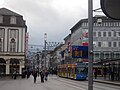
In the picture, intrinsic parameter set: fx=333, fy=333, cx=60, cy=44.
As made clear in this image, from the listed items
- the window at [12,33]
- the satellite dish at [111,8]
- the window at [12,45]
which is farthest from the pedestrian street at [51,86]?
the window at [12,33]

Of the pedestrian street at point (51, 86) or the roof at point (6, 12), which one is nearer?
the pedestrian street at point (51, 86)

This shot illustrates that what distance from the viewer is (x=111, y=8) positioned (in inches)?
135

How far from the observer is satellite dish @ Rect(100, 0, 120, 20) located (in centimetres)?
336

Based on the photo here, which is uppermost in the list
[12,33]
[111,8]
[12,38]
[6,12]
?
[6,12]

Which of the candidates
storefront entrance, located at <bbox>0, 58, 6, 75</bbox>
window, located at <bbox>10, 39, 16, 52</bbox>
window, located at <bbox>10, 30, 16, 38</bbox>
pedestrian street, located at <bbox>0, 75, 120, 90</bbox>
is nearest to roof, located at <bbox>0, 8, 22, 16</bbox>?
window, located at <bbox>10, 30, 16, 38</bbox>

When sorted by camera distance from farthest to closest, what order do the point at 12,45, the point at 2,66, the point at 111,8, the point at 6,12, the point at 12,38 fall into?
the point at 6,12, the point at 12,38, the point at 12,45, the point at 2,66, the point at 111,8

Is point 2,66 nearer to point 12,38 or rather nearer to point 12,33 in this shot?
point 12,38

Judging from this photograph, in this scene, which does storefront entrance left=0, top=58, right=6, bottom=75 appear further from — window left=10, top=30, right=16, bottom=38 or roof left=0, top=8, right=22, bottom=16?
roof left=0, top=8, right=22, bottom=16

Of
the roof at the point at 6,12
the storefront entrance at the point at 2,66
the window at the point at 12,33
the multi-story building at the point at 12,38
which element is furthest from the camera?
the roof at the point at 6,12

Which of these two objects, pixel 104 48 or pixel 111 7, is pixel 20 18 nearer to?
pixel 104 48

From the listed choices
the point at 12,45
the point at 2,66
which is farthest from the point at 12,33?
the point at 2,66

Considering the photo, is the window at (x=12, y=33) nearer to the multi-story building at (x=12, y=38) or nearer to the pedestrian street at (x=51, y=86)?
the multi-story building at (x=12, y=38)

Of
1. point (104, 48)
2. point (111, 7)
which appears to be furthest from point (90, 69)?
point (104, 48)

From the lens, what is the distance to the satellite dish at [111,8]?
336 centimetres
